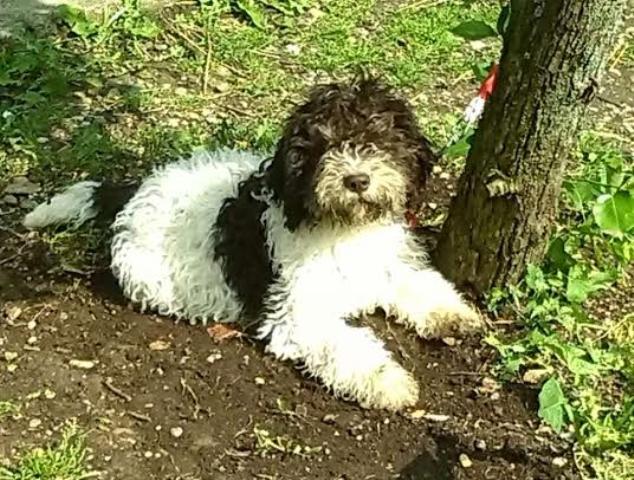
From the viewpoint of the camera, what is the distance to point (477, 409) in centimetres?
455

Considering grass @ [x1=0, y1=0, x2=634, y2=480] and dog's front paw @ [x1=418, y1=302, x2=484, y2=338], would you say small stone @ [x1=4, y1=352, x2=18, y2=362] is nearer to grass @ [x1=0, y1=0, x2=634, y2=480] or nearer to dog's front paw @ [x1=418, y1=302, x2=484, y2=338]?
grass @ [x1=0, y1=0, x2=634, y2=480]

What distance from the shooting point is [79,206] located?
5379mm

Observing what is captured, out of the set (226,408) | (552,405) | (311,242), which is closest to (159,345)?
(226,408)

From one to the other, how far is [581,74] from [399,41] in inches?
108

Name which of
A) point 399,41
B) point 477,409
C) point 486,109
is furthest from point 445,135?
point 477,409

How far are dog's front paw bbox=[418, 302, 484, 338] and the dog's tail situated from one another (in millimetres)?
1330

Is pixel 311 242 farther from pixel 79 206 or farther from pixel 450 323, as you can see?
pixel 79 206

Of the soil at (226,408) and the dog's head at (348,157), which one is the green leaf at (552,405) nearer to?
the soil at (226,408)

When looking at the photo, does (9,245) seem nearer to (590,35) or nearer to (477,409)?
(477,409)

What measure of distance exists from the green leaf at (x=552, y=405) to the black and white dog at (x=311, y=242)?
1.54ft

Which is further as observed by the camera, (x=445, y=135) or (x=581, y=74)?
(x=445, y=135)

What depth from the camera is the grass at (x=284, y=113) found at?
4648mm

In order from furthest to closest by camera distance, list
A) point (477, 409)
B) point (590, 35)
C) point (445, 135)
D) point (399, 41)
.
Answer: point (399, 41) → point (445, 135) → point (477, 409) → point (590, 35)

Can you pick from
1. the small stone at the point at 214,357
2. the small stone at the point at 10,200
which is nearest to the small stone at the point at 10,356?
the small stone at the point at 214,357
